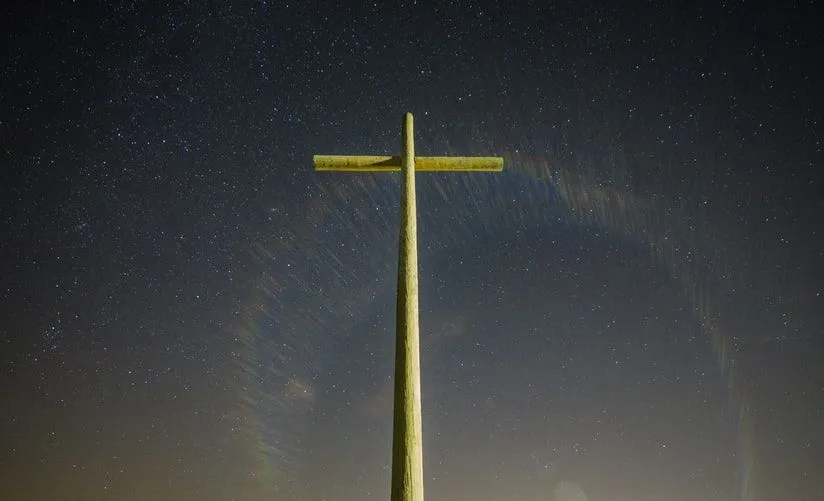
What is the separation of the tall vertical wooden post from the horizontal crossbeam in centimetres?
60

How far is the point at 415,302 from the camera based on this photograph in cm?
347

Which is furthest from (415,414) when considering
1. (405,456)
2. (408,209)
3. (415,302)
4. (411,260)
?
(408,209)

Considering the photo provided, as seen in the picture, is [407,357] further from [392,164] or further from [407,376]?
[392,164]

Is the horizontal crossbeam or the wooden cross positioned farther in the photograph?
the horizontal crossbeam

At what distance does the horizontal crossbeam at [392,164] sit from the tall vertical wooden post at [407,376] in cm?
60

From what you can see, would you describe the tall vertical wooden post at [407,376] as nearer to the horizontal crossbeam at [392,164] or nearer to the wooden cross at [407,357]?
the wooden cross at [407,357]

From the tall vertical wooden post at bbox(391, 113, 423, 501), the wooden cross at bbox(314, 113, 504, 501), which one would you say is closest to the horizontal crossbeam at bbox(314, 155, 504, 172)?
the wooden cross at bbox(314, 113, 504, 501)

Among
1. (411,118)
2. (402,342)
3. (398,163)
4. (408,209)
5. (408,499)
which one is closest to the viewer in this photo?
(408,499)

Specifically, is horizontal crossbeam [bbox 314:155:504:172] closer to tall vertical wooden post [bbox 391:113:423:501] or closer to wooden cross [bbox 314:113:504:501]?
wooden cross [bbox 314:113:504:501]

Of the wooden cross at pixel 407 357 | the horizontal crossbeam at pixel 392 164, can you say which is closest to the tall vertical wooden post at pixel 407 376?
the wooden cross at pixel 407 357

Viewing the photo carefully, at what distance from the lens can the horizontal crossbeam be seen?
438 cm

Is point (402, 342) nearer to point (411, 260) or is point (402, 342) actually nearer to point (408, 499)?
point (411, 260)

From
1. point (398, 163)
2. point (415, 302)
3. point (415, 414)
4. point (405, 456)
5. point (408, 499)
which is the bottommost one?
point (408, 499)

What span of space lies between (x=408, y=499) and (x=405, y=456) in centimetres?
21
